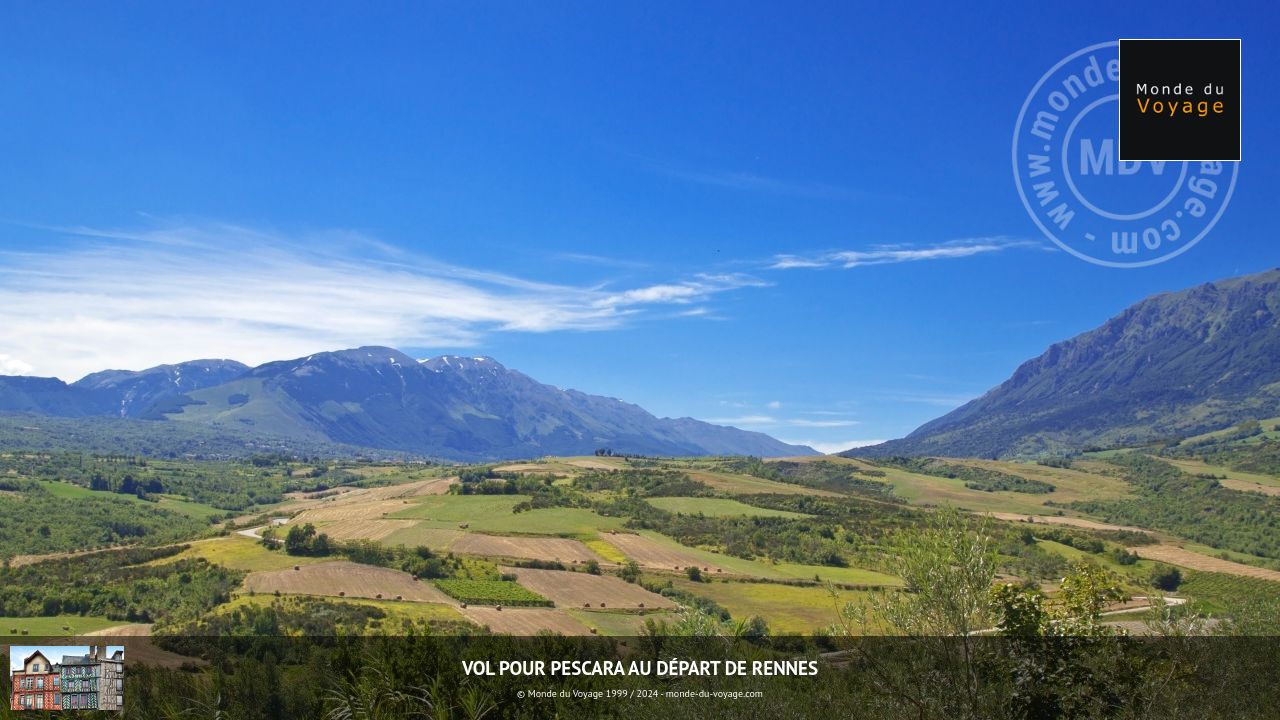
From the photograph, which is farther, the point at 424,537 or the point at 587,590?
the point at 424,537

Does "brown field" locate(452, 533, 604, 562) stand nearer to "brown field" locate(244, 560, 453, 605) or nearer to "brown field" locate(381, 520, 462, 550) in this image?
"brown field" locate(381, 520, 462, 550)

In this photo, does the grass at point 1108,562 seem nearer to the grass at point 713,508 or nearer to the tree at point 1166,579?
the tree at point 1166,579

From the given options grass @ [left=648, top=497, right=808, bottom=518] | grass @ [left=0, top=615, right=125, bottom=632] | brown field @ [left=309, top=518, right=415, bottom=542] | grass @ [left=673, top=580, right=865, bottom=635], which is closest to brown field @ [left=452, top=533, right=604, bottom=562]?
brown field @ [left=309, top=518, right=415, bottom=542]

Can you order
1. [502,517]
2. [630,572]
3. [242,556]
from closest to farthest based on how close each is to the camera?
1. [630,572]
2. [242,556]
3. [502,517]

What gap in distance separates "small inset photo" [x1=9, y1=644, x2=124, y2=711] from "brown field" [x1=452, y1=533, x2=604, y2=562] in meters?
97.1

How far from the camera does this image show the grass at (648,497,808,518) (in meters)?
169


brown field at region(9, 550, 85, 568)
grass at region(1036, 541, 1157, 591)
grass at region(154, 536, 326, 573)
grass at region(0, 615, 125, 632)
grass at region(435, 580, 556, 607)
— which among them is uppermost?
grass at region(1036, 541, 1157, 591)

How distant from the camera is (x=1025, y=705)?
2602cm

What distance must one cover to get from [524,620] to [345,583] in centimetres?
3284

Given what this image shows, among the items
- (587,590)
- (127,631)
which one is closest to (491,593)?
(587,590)

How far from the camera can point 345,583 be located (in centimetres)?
10362

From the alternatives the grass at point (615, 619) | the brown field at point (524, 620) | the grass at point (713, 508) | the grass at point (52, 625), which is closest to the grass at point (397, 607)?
the brown field at point (524, 620)

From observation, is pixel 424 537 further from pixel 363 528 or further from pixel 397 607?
pixel 397 607

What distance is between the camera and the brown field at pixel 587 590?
9369 centimetres
